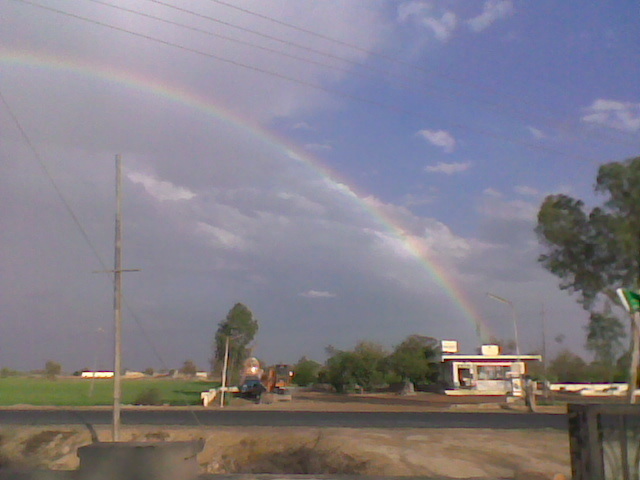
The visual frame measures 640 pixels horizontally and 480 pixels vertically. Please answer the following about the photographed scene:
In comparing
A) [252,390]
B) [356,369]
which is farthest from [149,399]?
[356,369]

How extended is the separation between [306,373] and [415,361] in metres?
20.3

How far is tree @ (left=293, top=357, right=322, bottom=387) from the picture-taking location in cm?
10125

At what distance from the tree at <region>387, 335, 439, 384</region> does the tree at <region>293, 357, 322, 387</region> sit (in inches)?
558

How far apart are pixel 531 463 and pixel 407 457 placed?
3.24 metres

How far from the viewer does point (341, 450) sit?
20984mm

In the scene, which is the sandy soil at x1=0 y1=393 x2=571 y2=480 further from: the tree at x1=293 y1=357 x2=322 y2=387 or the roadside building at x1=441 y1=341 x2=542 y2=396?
the tree at x1=293 y1=357 x2=322 y2=387

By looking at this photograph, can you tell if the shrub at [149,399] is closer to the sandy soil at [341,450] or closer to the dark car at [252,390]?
the dark car at [252,390]

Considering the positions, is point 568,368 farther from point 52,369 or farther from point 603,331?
point 52,369

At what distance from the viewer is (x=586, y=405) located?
31.6 ft

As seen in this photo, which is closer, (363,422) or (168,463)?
(168,463)

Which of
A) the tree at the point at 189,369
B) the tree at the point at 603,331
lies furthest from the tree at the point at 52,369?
the tree at the point at 603,331

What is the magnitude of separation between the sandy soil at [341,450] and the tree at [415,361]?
59.8 metres

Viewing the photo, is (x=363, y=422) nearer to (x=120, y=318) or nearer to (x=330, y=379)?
(x=120, y=318)

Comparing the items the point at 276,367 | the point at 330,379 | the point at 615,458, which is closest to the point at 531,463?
the point at 615,458
